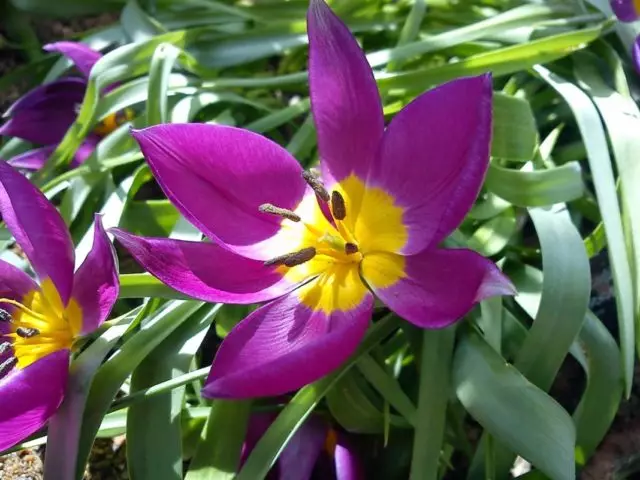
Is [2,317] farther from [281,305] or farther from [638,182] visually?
[638,182]

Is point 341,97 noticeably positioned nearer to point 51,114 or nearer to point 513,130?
point 513,130

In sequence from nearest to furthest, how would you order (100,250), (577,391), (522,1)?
(100,250), (577,391), (522,1)

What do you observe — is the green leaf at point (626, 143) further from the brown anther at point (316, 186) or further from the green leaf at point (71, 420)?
the green leaf at point (71, 420)

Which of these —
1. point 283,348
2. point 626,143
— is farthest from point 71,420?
point 626,143

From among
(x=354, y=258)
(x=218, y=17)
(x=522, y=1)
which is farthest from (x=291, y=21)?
(x=354, y=258)

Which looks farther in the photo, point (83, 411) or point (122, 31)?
point (122, 31)

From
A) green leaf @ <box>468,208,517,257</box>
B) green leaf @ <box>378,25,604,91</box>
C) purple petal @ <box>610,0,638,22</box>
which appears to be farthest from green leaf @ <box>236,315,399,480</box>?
purple petal @ <box>610,0,638,22</box>

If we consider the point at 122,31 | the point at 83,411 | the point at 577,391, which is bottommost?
the point at 577,391
